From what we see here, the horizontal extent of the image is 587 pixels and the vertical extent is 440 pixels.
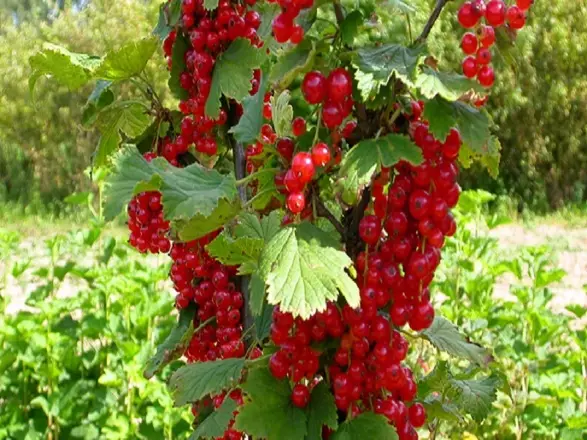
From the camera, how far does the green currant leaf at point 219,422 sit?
1221 millimetres

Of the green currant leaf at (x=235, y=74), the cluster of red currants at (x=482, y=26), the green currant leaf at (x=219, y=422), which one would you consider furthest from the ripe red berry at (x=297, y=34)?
the green currant leaf at (x=219, y=422)

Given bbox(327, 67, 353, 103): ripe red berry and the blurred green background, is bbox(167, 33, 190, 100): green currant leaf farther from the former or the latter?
the blurred green background

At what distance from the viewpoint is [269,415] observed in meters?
1.06

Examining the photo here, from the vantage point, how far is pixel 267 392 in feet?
3.54

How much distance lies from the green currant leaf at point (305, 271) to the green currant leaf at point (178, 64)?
0.67m

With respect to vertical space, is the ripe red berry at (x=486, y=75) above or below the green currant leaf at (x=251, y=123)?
above

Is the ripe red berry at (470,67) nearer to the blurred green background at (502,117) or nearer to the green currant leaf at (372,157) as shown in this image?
the green currant leaf at (372,157)

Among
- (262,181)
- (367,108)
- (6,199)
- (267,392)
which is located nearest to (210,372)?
(267,392)

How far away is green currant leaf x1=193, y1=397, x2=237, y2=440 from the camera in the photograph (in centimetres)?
122

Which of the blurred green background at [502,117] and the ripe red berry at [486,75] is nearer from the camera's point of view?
the ripe red berry at [486,75]

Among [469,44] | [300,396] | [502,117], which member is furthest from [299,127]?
[502,117]

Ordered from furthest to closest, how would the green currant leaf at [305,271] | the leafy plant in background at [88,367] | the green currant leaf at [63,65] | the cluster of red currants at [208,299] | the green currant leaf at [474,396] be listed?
1. the leafy plant in background at [88,367]
2. the green currant leaf at [63,65]
3. the cluster of red currants at [208,299]
4. the green currant leaf at [474,396]
5. the green currant leaf at [305,271]

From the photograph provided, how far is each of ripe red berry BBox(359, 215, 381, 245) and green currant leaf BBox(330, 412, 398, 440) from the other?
0.74 ft

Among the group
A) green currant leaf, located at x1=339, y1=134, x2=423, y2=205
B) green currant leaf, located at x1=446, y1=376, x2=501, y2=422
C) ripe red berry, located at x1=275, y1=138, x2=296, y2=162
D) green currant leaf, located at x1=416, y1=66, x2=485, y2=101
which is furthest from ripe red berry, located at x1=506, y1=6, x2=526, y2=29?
green currant leaf, located at x1=446, y1=376, x2=501, y2=422
